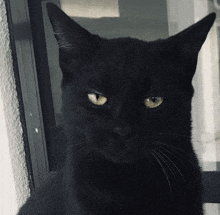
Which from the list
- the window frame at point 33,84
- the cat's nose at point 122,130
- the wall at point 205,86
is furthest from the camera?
the window frame at point 33,84

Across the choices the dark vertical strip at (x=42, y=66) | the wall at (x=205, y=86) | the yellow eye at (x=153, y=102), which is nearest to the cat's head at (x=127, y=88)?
the yellow eye at (x=153, y=102)

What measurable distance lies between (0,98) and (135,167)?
56cm

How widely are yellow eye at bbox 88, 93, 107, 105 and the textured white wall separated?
450 mm

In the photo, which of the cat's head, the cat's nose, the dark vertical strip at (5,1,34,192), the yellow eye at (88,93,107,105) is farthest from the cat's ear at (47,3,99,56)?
the dark vertical strip at (5,1,34,192)

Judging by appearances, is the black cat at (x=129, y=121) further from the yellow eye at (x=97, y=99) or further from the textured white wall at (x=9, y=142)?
the textured white wall at (x=9, y=142)

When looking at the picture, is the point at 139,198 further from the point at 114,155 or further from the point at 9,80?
the point at 9,80

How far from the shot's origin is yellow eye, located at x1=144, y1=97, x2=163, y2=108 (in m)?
0.64

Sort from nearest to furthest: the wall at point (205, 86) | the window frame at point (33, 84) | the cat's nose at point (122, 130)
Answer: the cat's nose at point (122, 130) < the wall at point (205, 86) < the window frame at point (33, 84)

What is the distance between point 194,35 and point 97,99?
0.28 metres

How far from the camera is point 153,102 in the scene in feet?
2.12

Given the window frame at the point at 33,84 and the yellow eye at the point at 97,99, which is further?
the window frame at the point at 33,84

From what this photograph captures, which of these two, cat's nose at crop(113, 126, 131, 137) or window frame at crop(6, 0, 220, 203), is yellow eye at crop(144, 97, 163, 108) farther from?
window frame at crop(6, 0, 220, 203)

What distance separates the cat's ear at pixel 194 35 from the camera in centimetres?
60

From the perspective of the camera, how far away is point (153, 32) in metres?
0.81
